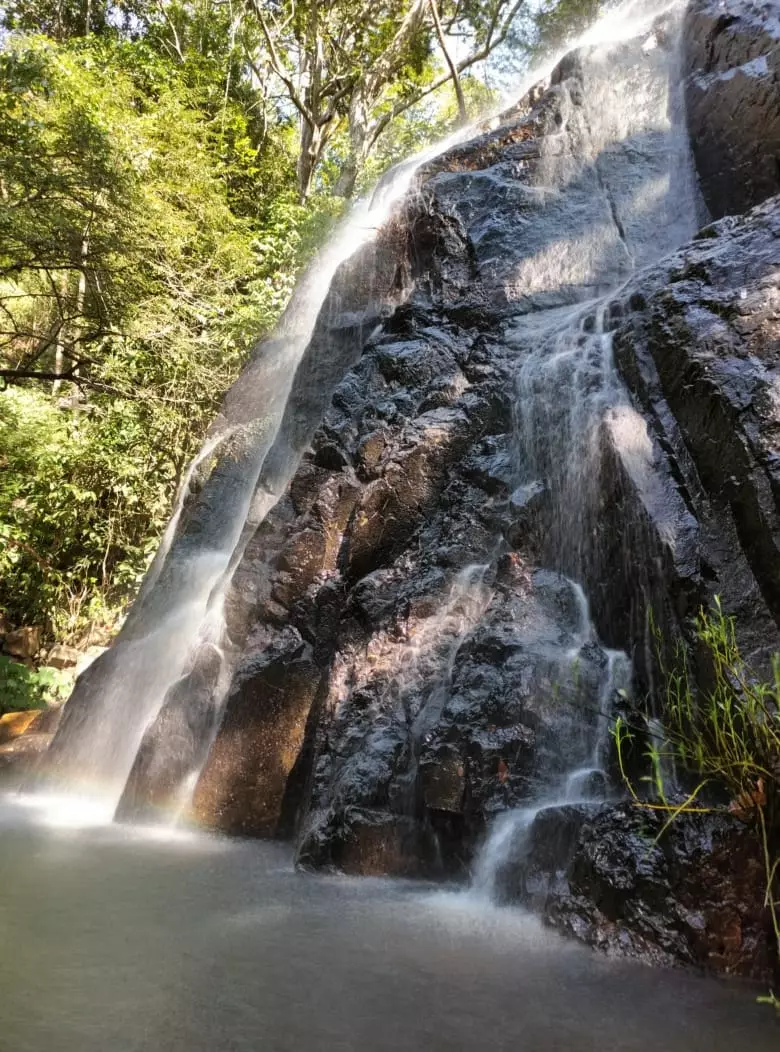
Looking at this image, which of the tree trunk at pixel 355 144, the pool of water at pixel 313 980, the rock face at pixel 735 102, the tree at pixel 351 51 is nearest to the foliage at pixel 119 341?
the tree trunk at pixel 355 144

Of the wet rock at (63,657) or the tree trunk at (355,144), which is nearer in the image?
the wet rock at (63,657)

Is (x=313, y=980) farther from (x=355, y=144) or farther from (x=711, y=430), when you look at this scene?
(x=355, y=144)

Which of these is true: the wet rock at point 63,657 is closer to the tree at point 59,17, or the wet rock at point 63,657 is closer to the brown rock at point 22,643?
the brown rock at point 22,643

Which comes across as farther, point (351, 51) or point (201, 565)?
point (351, 51)

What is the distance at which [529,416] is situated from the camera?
6.02 metres

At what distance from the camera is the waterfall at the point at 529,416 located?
5559mm

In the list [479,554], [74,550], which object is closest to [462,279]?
[479,554]

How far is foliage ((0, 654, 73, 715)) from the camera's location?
10.6m

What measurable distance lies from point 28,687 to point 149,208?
712cm

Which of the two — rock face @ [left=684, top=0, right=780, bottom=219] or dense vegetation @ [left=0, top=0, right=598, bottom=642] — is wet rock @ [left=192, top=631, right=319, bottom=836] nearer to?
dense vegetation @ [left=0, top=0, right=598, bottom=642]

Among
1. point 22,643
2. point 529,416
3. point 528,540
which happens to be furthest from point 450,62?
point 528,540

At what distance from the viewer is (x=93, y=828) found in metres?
5.55

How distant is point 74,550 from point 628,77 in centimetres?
1090

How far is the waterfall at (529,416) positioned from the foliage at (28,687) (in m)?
2.40
